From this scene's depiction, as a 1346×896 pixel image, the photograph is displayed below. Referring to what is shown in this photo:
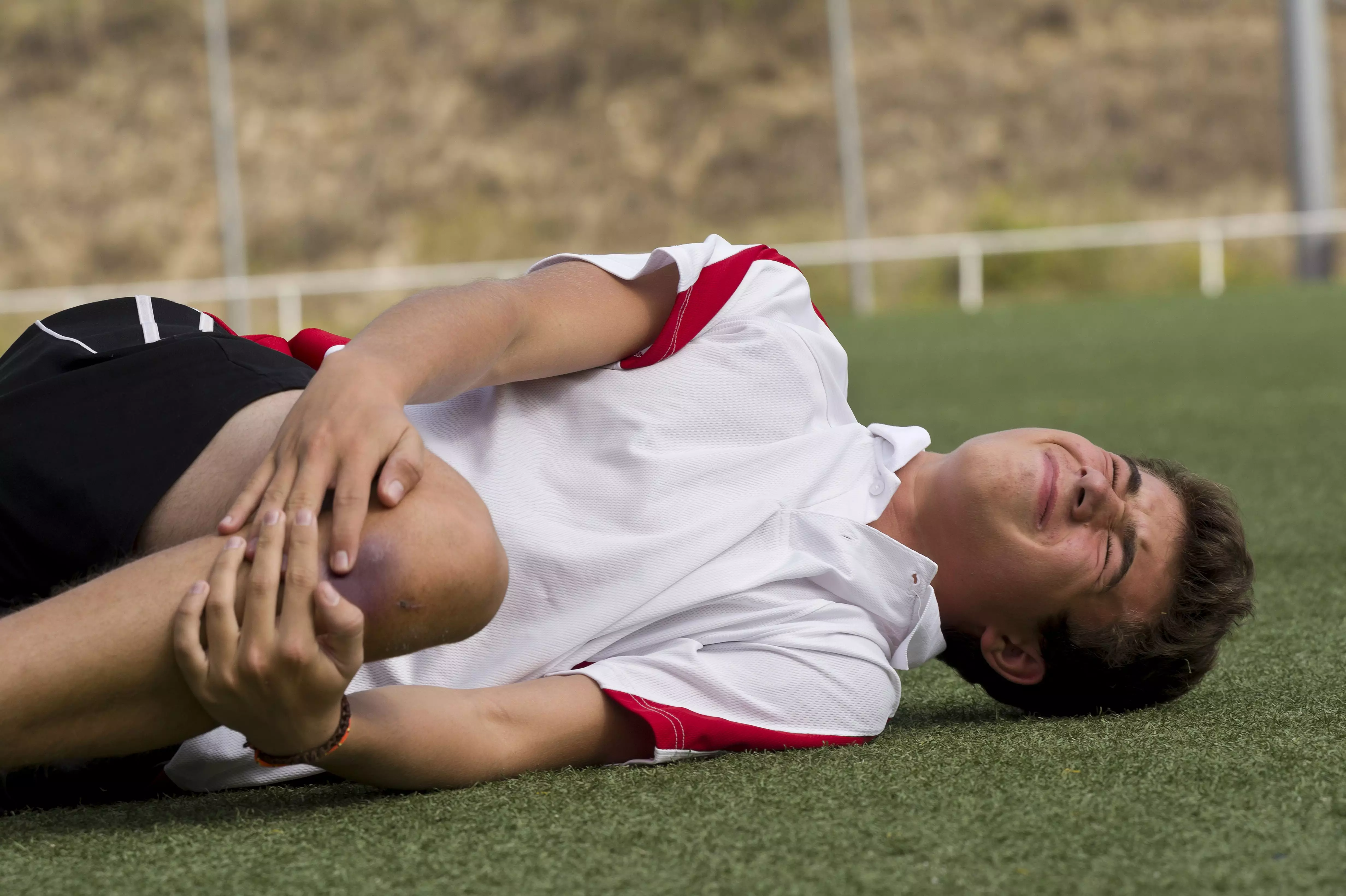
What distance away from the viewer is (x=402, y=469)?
1152 mm

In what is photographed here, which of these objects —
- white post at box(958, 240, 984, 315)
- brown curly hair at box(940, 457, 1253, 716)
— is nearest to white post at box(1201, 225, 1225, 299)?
white post at box(958, 240, 984, 315)

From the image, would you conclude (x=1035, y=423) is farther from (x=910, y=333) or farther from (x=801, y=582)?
(x=910, y=333)

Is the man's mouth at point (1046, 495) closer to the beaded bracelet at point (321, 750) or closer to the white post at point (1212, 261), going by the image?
the beaded bracelet at point (321, 750)

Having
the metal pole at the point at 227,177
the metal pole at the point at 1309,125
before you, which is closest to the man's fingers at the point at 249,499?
the metal pole at the point at 227,177

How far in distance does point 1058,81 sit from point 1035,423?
1711 cm

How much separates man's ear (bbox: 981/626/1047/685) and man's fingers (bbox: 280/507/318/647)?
938 millimetres

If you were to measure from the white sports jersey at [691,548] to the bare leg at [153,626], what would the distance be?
0.86ft

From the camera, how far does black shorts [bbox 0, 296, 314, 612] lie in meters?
1.33

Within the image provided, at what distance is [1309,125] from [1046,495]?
538 inches

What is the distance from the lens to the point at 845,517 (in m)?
1.61

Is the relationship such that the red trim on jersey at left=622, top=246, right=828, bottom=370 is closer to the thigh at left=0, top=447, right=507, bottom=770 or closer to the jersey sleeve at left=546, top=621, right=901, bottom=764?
the jersey sleeve at left=546, top=621, right=901, bottom=764

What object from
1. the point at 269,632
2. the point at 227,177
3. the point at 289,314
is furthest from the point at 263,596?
the point at 289,314

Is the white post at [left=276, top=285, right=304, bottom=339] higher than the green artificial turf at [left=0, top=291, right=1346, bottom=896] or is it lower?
lower

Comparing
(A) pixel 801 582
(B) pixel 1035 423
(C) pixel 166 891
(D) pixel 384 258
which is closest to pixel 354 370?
(C) pixel 166 891
